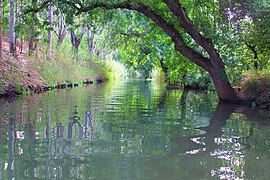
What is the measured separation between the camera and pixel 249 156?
5648 mm

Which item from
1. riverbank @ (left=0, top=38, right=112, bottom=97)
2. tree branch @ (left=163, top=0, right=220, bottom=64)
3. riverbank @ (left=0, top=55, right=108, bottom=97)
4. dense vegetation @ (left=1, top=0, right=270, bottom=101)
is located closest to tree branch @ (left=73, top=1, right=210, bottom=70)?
dense vegetation @ (left=1, top=0, right=270, bottom=101)

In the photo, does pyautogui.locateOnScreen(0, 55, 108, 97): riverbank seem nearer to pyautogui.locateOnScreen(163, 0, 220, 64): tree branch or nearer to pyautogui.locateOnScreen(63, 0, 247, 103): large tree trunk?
pyautogui.locateOnScreen(63, 0, 247, 103): large tree trunk

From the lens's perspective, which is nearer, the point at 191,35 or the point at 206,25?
the point at 206,25

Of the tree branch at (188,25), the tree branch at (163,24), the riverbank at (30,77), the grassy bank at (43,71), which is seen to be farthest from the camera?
the grassy bank at (43,71)

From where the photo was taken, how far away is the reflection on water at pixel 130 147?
4629 mm

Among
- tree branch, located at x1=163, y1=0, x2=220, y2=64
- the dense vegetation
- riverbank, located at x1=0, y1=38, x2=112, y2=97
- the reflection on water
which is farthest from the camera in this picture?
riverbank, located at x1=0, y1=38, x2=112, y2=97

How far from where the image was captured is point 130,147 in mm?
6012

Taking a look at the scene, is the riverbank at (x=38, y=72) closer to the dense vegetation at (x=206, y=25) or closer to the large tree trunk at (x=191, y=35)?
the dense vegetation at (x=206, y=25)

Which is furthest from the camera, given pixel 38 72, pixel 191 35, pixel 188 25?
pixel 38 72

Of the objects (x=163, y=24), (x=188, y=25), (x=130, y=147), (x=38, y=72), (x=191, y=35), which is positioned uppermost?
(x=163, y=24)

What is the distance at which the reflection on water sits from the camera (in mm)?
4629

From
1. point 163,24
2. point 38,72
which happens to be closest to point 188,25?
point 163,24

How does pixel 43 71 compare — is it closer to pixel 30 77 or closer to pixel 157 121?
pixel 30 77

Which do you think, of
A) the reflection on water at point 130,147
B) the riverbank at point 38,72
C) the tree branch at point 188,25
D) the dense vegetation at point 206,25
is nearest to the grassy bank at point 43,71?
the riverbank at point 38,72
